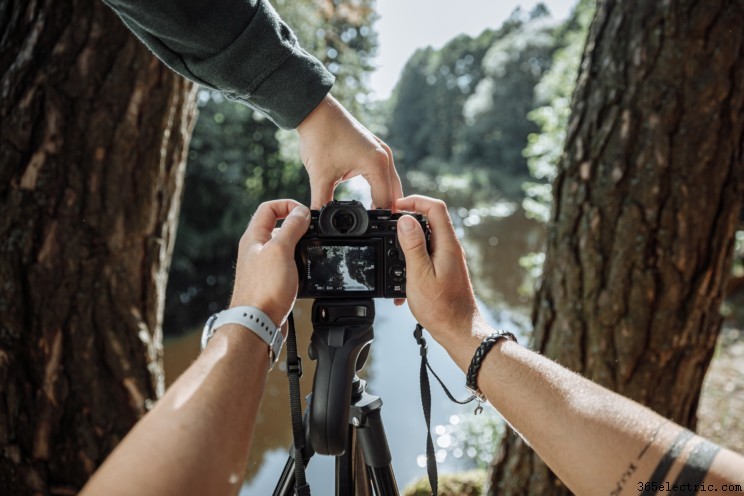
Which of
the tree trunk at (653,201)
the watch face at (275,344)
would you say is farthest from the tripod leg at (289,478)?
the tree trunk at (653,201)

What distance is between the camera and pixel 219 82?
Answer: 3.42ft

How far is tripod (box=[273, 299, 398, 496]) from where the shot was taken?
91 centimetres

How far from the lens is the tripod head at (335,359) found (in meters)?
0.91

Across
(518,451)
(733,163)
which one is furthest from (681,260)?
(518,451)

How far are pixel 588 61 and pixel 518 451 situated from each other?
4.51 ft

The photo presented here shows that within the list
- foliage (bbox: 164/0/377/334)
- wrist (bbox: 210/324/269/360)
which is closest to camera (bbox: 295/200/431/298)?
wrist (bbox: 210/324/269/360)

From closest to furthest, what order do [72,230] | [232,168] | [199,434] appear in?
[199,434], [72,230], [232,168]

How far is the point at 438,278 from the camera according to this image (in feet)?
3.09

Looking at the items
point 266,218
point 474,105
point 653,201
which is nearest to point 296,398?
point 266,218

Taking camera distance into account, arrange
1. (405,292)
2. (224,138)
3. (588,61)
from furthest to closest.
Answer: (224,138)
(588,61)
(405,292)

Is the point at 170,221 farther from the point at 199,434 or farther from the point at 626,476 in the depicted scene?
the point at 626,476

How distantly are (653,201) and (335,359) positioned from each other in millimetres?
1165

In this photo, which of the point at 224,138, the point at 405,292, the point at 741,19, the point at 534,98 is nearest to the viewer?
the point at 405,292

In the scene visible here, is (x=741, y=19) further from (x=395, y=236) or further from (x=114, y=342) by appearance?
(x=114, y=342)
